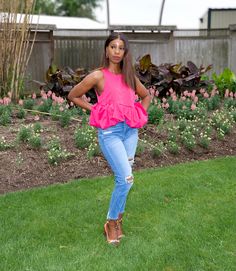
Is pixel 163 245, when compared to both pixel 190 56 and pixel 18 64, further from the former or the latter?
pixel 190 56

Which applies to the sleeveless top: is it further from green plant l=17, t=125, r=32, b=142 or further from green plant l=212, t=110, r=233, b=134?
green plant l=212, t=110, r=233, b=134

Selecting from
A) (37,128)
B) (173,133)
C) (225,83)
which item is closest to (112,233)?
(37,128)

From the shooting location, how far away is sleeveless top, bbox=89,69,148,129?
13.1ft

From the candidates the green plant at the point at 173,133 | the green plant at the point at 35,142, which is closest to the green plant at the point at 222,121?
the green plant at the point at 173,133

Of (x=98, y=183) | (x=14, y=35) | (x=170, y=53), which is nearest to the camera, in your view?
(x=98, y=183)

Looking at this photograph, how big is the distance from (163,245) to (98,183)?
5.08 feet

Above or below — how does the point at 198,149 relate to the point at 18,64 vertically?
below

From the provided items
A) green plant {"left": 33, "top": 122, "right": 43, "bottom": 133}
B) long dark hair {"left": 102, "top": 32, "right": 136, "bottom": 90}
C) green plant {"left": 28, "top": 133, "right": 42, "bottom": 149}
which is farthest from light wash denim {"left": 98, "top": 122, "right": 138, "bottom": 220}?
green plant {"left": 33, "top": 122, "right": 43, "bottom": 133}

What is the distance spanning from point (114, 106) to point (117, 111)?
53 millimetres

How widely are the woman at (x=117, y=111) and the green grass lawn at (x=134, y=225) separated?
421mm

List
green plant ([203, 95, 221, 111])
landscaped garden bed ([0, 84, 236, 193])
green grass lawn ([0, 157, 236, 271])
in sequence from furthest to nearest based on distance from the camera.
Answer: green plant ([203, 95, 221, 111]), landscaped garden bed ([0, 84, 236, 193]), green grass lawn ([0, 157, 236, 271])

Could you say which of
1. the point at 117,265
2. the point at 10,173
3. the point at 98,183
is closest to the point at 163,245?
the point at 117,265

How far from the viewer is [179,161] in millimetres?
6570

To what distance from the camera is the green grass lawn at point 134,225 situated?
392 cm
